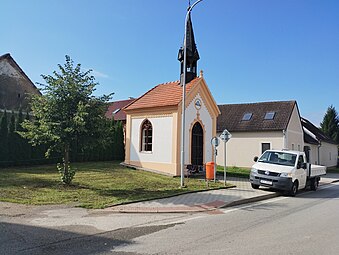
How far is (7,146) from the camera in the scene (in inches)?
779

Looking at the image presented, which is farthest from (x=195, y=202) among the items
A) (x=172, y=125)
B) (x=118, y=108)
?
(x=118, y=108)

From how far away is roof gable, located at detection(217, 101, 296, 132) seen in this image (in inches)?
1192

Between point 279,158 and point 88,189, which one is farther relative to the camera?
point 279,158

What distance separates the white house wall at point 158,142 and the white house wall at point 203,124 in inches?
44.6

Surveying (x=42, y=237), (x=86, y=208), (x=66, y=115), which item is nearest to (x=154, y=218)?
(x=86, y=208)

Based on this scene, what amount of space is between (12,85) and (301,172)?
22.4 metres

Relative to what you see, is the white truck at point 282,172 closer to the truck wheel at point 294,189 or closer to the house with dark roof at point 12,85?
the truck wheel at point 294,189

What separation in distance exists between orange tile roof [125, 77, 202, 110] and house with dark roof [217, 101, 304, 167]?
11.0 metres

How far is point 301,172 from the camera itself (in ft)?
51.9

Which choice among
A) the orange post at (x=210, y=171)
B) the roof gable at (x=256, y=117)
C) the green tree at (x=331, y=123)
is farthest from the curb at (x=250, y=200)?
the green tree at (x=331, y=123)

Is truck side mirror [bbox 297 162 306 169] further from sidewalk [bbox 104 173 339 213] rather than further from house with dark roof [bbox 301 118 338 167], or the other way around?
house with dark roof [bbox 301 118 338 167]

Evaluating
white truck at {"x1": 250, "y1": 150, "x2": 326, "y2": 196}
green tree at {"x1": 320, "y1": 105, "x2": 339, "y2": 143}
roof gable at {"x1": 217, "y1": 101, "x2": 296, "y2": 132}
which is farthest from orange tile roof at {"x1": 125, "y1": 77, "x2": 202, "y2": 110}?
green tree at {"x1": 320, "y1": 105, "x2": 339, "y2": 143}

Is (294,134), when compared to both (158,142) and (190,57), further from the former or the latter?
(158,142)

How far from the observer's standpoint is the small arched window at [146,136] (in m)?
21.1
